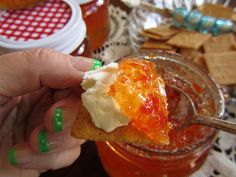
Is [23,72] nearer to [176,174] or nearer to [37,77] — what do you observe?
[37,77]

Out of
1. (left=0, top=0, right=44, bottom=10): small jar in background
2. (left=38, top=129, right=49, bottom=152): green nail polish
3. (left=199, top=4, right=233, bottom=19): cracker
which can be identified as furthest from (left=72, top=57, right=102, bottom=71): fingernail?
(left=199, top=4, right=233, bottom=19): cracker

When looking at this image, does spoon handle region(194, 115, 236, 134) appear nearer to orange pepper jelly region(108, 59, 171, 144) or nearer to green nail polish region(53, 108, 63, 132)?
orange pepper jelly region(108, 59, 171, 144)

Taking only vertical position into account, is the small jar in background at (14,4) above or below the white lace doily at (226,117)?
above

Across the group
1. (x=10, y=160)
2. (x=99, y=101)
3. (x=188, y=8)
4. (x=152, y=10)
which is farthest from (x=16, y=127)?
(x=188, y=8)

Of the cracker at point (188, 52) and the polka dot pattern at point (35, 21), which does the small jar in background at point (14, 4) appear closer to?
Answer: the polka dot pattern at point (35, 21)

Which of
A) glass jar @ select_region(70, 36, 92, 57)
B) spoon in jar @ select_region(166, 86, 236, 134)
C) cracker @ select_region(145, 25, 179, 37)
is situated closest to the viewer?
spoon in jar @ select_region(166, 86, 236, 134)

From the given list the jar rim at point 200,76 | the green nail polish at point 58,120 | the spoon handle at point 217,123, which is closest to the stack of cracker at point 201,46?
the jar rim at point 200,76

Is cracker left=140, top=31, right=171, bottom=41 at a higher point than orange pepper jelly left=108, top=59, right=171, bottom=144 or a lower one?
lower

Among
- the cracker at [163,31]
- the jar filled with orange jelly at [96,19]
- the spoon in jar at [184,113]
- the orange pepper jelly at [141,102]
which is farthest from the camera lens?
the cracker at [163,31]
